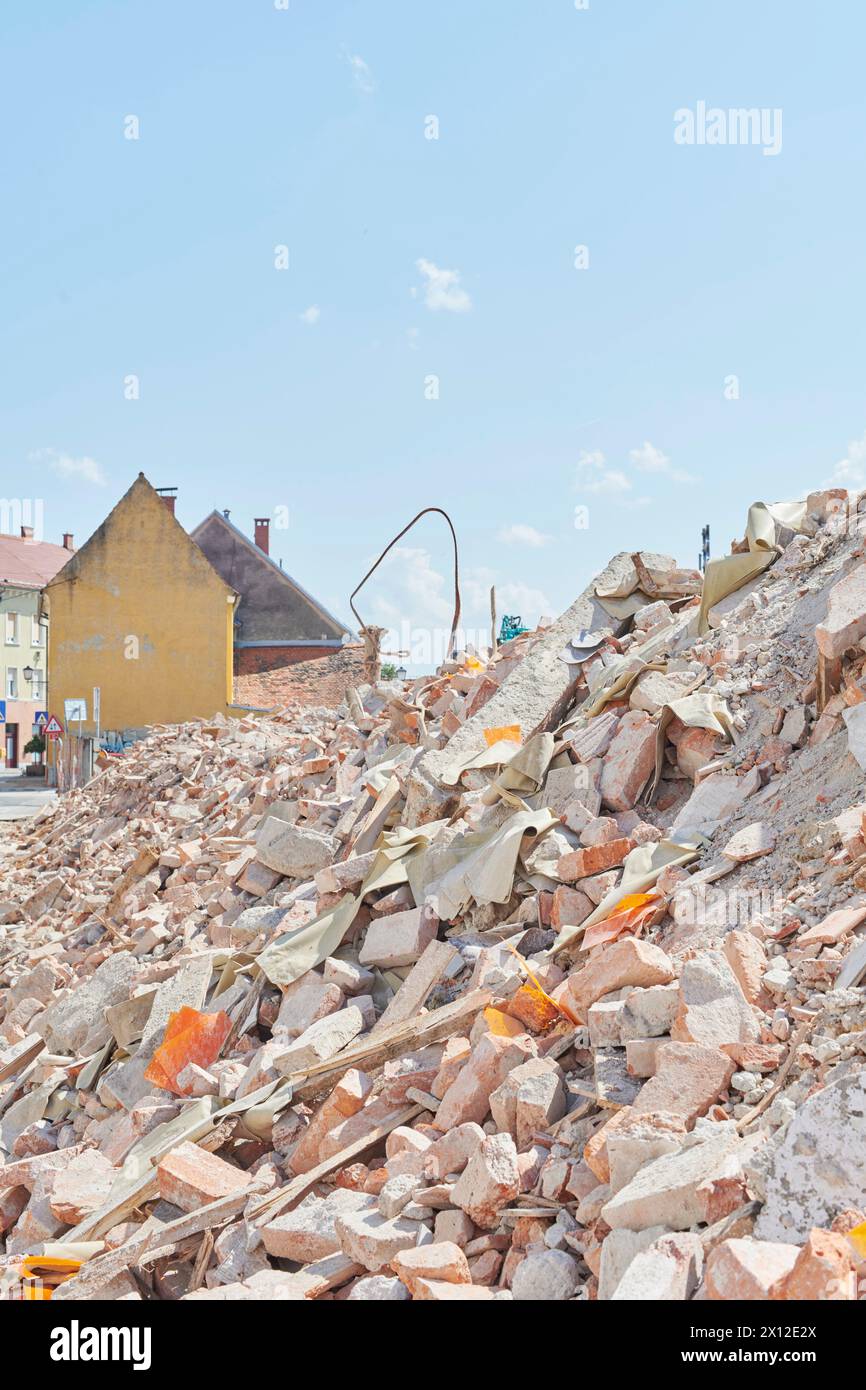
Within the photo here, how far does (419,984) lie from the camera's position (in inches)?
204

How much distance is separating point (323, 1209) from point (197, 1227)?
0.65m

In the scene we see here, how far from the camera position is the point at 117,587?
90.2ft

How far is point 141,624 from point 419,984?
23713 millimetres

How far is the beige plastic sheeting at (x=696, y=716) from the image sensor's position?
5.83 m

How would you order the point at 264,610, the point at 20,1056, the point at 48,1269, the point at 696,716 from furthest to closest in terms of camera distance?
the point at 264,610
the point at 20,1056
the point at 696,716
the point at 48,1269

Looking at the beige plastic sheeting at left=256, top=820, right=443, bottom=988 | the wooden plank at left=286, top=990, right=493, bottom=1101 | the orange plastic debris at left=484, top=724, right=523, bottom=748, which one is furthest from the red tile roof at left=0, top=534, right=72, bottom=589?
the wooden plank at left=286, top=990, right=493, bottom=1101

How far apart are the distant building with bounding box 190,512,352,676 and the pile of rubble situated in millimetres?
20949

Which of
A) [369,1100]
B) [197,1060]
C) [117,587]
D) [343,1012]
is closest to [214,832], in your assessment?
[197,1060]

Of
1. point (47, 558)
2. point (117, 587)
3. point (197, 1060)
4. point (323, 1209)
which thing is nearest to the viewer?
point (323, 1209)

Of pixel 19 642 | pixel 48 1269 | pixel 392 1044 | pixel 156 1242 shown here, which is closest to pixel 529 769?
pixel 392 1044

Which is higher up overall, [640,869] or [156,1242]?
[640,869]

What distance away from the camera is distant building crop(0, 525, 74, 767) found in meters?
45.2

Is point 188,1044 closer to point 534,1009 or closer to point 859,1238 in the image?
point 534,1009

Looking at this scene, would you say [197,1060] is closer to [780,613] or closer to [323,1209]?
[323,1209]
